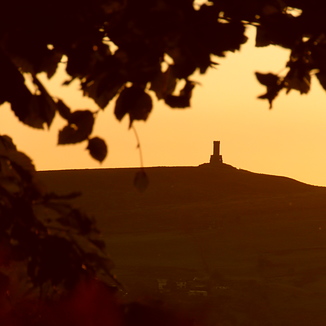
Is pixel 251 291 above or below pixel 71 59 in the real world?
above

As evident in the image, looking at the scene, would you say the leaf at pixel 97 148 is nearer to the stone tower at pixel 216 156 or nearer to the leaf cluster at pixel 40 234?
the leaf cluster at pixel 40 234

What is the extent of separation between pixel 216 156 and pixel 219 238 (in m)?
7.74

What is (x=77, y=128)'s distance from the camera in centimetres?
619

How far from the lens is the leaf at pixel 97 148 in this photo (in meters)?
6.41

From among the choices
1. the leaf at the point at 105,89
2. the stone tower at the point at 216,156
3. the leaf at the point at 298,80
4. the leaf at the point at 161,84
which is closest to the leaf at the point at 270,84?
the leaf at the point at 298,80

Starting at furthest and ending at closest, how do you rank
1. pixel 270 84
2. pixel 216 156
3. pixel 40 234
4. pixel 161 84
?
1. pixel 216 156
2. pixel 40 234
3. pixel 270 84
4. pixel 161 84

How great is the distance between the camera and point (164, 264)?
152 feet

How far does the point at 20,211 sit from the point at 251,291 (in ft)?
122

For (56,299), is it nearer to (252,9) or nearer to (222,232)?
(252,9)

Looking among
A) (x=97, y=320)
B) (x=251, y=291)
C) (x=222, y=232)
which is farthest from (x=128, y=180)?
(x=97, y=320)

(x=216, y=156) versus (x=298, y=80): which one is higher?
(x=216, y=156)

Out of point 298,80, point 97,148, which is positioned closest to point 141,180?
point 97,148

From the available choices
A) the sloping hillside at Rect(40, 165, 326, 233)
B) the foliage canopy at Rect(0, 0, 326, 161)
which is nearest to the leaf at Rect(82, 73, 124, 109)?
the foliage canopy at Rect(0, 0, 326, 161)

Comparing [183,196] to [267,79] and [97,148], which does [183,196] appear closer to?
[267,79]
